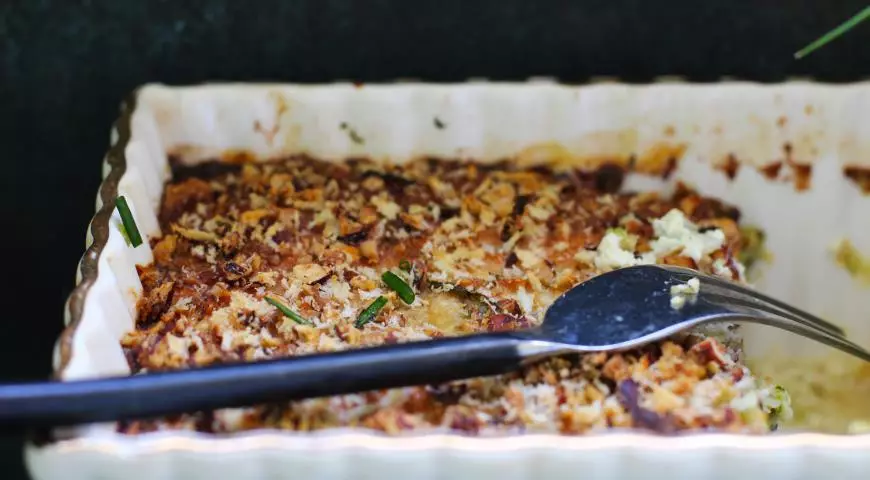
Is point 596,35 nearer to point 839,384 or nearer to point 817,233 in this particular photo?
point 817,233

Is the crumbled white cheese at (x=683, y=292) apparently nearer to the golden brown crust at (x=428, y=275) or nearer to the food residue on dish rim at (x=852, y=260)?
the golden brown crust at (x=428, y=275)

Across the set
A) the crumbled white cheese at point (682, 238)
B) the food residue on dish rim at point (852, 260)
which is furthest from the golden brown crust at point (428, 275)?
the food residue on dish rim at point (852, 260)

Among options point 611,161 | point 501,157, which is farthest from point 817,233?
point 501,157

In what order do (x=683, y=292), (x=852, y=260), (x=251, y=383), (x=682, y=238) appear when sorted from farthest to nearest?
(x=852, y=260) → (x=682, y=238) → (x=683, y=292) → (x=251, y=383)

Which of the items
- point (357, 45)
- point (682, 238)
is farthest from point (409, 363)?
point (357, 45)

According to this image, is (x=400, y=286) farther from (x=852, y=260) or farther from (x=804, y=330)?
(x=852, y=260)
